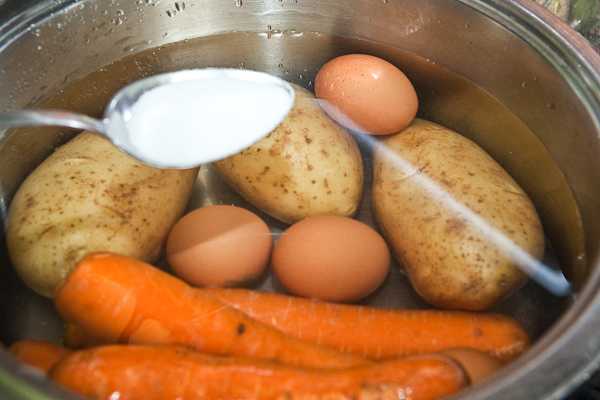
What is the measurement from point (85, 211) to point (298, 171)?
0.37 meters

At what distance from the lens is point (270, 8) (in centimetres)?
121

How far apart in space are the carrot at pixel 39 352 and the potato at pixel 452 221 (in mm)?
574

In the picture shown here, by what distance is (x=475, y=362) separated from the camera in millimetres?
762

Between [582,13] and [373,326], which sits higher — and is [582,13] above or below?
above

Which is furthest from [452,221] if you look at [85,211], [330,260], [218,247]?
[85,211]

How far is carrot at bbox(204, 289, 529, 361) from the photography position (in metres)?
0.88

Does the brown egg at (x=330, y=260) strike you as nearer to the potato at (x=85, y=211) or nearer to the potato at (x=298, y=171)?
the potato at (x=298, y=171)

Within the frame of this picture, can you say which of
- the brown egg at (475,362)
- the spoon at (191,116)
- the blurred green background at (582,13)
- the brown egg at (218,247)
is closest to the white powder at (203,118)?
the spoon at (191,116)

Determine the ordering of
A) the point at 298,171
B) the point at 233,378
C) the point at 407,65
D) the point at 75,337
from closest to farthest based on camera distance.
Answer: the point at 233,378
the point at 75,337
the point at 298,171
the point at 407,65

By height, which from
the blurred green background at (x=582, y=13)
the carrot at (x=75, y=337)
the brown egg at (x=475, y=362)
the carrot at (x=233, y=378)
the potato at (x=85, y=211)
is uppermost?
the blurred green background at (x=582, y=13)

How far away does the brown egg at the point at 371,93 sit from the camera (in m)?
1.10

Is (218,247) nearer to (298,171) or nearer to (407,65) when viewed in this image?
(298,171)

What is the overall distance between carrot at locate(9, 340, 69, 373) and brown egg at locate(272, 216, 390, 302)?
1.19ft

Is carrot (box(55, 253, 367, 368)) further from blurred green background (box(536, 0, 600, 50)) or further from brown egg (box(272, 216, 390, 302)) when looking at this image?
blurred green background (box(536, 0, 600, 50))
